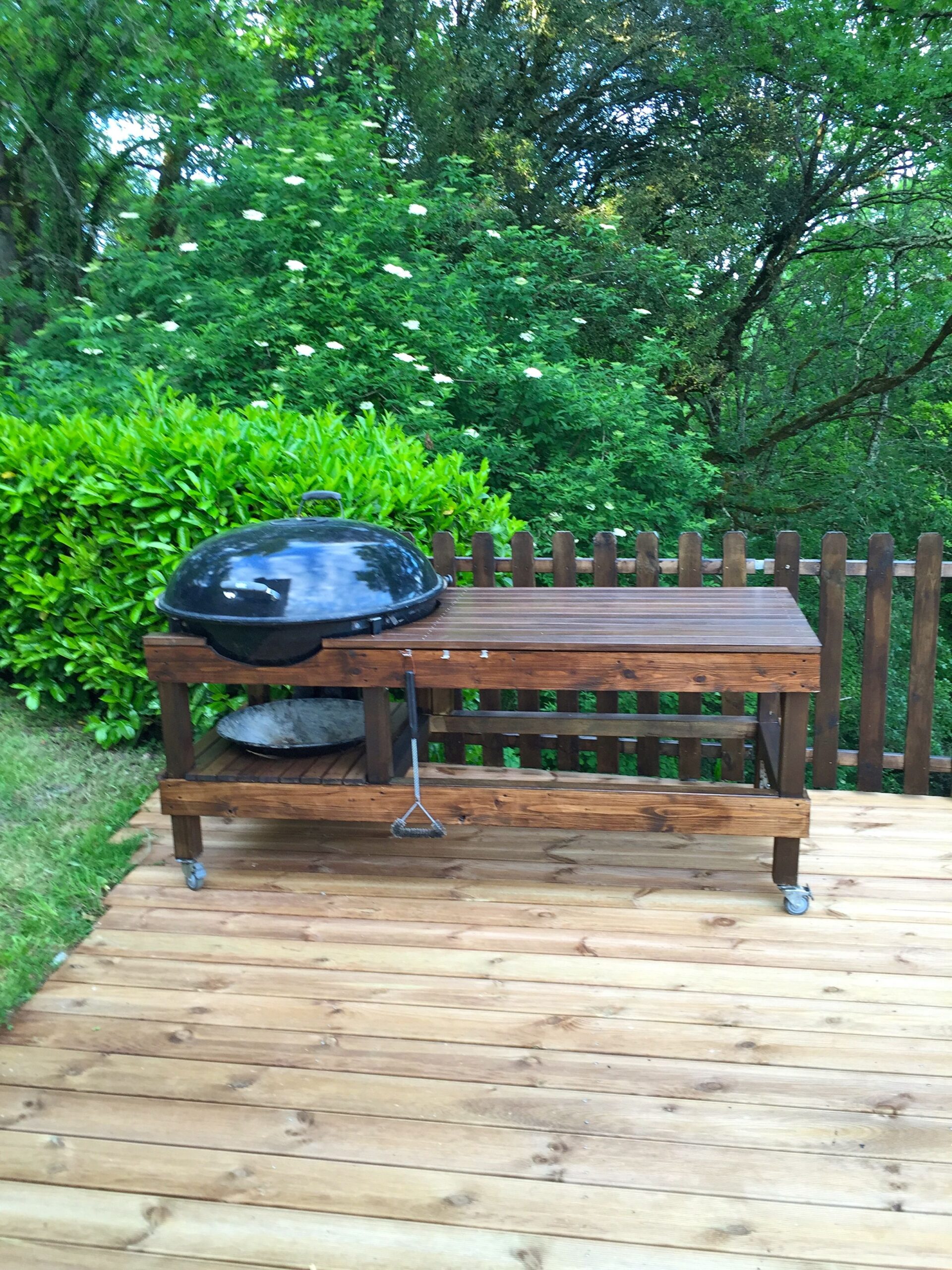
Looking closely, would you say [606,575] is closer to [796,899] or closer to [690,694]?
[690,694]

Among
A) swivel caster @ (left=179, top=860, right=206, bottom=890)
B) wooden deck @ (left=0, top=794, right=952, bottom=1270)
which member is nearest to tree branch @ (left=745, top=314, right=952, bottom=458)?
wooden deck @ (left=0, top=794, right=952, bottom=1270)

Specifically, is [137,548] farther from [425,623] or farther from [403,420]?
[403,420]

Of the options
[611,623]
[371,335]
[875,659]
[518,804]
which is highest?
[371,335]

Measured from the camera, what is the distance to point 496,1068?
2240mm

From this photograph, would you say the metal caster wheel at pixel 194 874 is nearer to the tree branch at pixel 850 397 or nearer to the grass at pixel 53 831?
the grass at pixel 53 831

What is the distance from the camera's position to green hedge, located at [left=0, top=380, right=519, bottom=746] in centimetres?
387

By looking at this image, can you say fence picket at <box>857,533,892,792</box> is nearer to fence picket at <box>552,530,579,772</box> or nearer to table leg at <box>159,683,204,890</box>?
fence picket at <box>552,530,579,772</box>

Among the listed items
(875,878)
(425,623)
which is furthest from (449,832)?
(875,878)

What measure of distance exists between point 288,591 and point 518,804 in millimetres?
971

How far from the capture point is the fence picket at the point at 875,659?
11.9ft

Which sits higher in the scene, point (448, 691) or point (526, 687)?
point (526, 687)

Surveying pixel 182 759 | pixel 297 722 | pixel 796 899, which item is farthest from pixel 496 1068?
pixel 297 722

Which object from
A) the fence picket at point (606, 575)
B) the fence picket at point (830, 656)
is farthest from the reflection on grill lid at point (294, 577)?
the fence picket at point (830, 656)

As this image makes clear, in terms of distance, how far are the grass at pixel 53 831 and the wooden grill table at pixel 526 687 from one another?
368 millimetres
